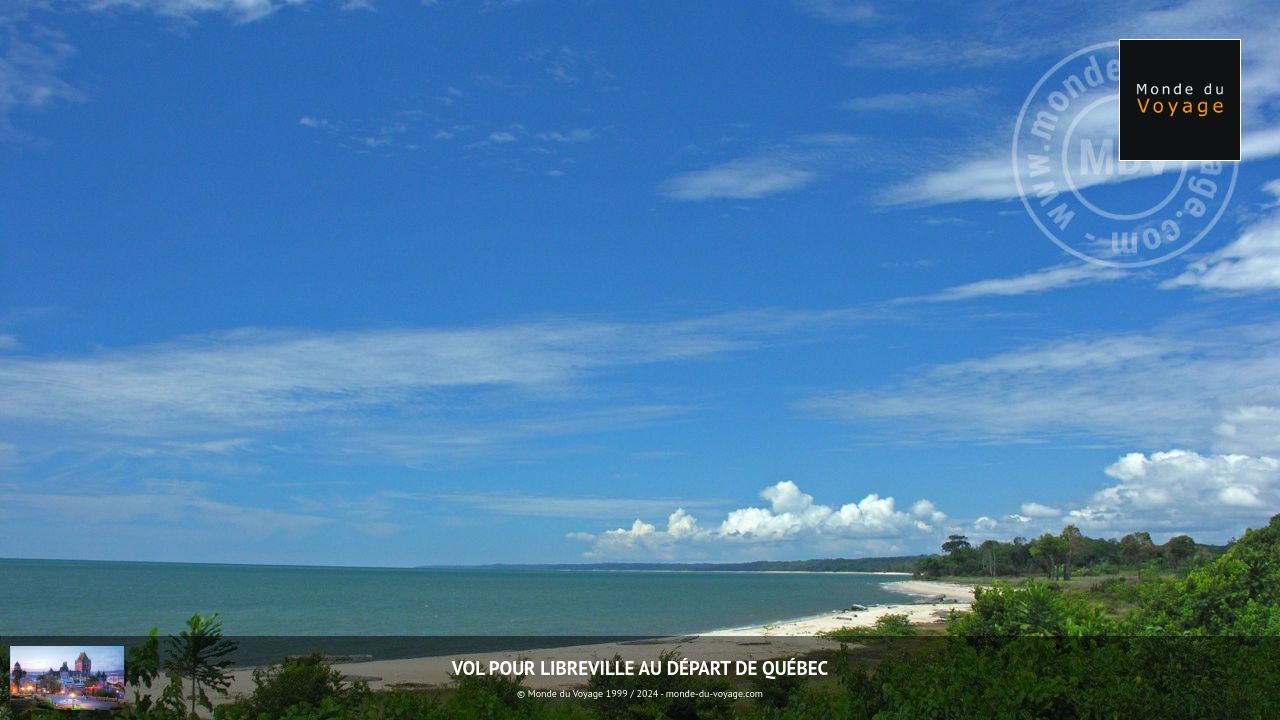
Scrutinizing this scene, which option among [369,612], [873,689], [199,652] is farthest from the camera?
[369,612]

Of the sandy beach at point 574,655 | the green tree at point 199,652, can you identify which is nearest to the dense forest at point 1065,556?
the sandy beach at point 574,655

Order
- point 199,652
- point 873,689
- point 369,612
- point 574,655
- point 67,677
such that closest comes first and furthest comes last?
point 67,677 < point 199,652 < point 873,689 < point 574,655 < point 369,612

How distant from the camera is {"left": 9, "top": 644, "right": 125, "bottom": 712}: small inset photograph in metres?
5.66

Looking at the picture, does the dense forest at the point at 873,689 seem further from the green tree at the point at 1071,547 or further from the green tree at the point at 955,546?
the green tree at the point at 955,546

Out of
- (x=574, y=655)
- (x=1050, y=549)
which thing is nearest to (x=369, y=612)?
(x=574, y=655)

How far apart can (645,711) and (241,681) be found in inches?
1217

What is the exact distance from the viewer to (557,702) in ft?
25.9

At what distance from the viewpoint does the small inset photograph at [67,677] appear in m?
5.66

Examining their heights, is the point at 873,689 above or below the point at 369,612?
above

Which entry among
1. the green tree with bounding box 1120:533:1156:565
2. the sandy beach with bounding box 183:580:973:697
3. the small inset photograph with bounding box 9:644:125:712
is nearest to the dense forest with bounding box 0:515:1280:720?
the small inset photograph with bounding box 9:644:125:712

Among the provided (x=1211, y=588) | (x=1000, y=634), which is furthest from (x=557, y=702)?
(x=1211, y=588)

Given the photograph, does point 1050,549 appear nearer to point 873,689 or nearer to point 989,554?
point 989,554

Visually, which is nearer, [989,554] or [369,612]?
[369,612]

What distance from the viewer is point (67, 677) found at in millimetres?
5703
